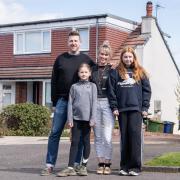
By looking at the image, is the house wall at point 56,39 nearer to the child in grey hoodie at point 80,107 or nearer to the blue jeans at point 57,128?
the blue jeans at point 57,128

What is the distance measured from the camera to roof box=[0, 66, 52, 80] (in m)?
30.8

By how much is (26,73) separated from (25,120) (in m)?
9.55

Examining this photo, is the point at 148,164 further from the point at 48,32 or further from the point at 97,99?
the point at 48,32

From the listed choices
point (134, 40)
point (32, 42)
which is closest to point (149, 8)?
point (134, 40)

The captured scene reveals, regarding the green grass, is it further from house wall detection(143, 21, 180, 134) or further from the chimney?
the chimney

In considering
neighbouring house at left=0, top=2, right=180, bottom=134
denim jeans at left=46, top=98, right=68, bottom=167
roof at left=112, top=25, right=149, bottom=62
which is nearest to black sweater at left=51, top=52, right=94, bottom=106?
denim jeans at left=46, top=98, right=68, bottom=167

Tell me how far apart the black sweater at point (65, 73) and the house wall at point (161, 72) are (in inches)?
799

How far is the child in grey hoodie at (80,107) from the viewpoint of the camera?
909 cm

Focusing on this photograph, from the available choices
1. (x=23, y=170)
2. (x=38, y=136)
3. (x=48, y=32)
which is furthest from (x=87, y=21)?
(x=23, y=170)

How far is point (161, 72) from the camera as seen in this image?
32.4 meters

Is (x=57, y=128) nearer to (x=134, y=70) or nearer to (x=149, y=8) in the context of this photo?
(x=134, y=70)

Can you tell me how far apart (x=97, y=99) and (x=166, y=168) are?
1.76 metres

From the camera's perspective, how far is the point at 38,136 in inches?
888

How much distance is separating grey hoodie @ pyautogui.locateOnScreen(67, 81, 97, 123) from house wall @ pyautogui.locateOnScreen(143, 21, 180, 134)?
67.2ft
